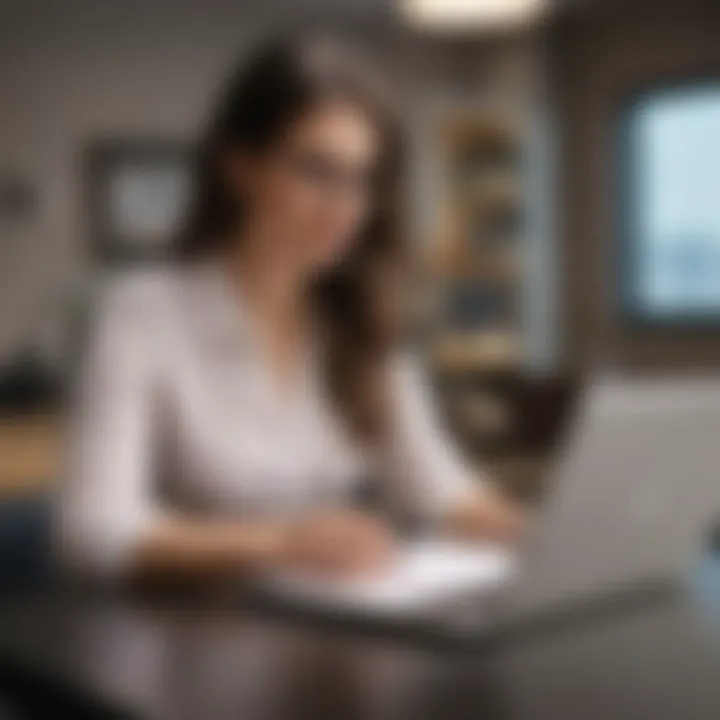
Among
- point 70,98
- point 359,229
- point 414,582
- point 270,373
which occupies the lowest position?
point 414,582

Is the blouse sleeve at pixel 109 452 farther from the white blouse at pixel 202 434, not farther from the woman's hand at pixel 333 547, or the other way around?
the woman's hand at pixel 333 547

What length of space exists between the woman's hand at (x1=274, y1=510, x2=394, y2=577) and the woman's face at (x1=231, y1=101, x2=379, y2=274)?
211 mm

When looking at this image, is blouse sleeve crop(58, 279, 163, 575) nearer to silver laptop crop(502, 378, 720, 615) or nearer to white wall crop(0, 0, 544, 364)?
white wall crop(0, 0, 544, 364)

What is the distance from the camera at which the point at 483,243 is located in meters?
1.11

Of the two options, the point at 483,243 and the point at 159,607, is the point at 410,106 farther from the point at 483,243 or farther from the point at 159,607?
the point at 159,607

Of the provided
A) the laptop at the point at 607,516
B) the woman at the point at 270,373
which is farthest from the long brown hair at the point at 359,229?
the laptop at the point at 607,516

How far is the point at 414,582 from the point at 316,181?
0.33m

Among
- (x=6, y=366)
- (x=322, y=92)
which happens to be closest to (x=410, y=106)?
(x=322, y=92)

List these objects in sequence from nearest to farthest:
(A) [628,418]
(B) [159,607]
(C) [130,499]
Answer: (A) [628,418]
(B) [159,607]
(C) [130,499]

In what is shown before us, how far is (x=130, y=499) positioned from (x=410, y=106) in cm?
38

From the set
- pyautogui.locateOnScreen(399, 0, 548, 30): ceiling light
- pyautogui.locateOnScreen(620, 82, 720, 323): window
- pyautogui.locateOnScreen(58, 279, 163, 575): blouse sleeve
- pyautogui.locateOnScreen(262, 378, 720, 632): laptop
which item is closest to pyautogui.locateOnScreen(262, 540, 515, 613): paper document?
pyautogui.locateOnScreen(262, 378, 720, 632): laptop

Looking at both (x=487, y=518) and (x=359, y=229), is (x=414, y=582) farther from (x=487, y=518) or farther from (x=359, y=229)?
(x=359, y=229)

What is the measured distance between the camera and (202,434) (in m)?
1.10

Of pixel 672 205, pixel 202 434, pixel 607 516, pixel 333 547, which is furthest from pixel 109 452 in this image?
pixel 672 205
